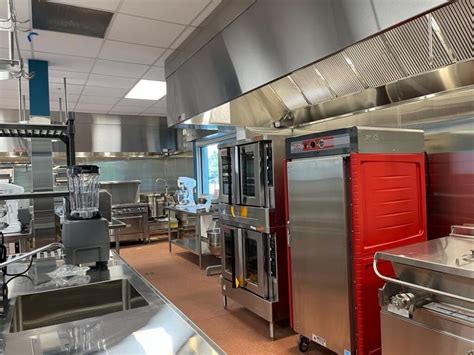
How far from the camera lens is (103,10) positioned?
9.21 feet

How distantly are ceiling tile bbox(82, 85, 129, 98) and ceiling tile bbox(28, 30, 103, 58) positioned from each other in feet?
4.58

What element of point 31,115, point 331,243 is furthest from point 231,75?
point 31,115

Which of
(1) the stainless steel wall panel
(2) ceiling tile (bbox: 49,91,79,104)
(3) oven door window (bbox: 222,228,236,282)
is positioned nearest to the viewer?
(1) the stainless steel wall panel

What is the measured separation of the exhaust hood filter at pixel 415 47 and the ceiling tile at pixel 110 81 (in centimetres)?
350

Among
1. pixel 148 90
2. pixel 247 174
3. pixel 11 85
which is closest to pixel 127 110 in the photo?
pixel 148 90

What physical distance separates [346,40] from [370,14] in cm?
18

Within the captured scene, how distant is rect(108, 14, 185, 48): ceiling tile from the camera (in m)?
3.01

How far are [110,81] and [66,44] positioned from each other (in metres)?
1.32

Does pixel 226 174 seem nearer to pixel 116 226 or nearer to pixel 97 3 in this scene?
pixel 116 226

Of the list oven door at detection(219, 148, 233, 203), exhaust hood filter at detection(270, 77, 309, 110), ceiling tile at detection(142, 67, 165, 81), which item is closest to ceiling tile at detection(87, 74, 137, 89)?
ceiling tile at detection(142, 67, 165, 81)

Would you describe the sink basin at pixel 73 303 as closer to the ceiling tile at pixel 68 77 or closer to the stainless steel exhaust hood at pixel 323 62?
the stainless steel exhaust hood at pixel 323 62

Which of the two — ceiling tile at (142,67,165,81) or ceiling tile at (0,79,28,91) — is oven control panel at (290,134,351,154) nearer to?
ceiling tile at (142,67,165,81)

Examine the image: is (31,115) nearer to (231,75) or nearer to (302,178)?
(231,75)

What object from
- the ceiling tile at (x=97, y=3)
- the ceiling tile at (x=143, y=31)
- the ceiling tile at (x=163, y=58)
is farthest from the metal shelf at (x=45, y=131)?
the ceiling tile at (x=163, y=58)
